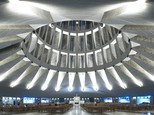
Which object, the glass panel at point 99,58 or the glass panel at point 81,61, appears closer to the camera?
the glass panel at point 99,58

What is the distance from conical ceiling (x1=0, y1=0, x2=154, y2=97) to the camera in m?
24.7

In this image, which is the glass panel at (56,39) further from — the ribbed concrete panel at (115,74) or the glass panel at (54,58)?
the ribbed concrete panel at (115,74)

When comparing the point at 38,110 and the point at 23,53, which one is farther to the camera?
the point at 23,53

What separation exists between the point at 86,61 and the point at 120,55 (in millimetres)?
7677

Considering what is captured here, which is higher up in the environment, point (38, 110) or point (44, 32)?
point (44, 32)

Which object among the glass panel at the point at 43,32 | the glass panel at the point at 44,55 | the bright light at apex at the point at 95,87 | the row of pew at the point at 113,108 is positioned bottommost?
the row of pew at the point at 113,108

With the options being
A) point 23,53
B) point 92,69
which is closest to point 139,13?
point 23,53

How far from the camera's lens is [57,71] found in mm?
35594

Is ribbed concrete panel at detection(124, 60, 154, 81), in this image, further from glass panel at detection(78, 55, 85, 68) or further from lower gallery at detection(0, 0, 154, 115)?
glass panel at detection(78, 55, 85, 68)

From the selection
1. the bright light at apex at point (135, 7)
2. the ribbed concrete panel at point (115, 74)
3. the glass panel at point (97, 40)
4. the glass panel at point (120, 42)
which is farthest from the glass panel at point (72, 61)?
the bright light at apex at point (135, 7)

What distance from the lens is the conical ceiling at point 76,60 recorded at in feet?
81.1

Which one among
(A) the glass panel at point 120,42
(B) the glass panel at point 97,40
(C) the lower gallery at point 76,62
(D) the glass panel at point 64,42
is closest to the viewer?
(C) the lower gallery at point 76,62

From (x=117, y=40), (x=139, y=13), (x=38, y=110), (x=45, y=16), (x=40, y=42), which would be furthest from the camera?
(x=40, y=42)

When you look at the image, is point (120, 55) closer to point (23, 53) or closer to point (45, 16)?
point (23, 53)
